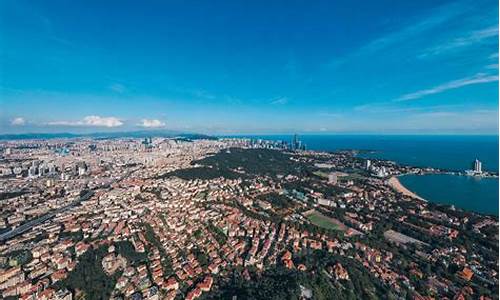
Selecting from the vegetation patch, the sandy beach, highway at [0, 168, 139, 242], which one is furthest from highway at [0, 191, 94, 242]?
the sandy beach

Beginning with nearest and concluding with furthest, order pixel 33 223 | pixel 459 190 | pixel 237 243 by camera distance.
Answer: pixel 237 243 < pixel 33 223 < pixel 459 190

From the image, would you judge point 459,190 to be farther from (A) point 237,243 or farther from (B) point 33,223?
(B) point 33,223

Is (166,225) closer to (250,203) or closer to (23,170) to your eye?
(250,203)

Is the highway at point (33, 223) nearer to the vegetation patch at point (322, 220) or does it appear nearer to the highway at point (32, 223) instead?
the highway at point (32, 223)

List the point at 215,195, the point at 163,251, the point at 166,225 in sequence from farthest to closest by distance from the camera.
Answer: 1. the point at 215,195
2. the point at 166,225
3. the point at 163,251

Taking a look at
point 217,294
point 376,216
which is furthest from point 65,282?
point 376,216

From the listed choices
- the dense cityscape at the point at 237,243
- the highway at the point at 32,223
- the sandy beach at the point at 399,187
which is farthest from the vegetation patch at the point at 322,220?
the highway at the point at 32,223

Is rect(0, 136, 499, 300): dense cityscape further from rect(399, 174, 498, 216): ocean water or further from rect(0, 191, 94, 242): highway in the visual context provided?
rect(399, 174, 498, 216): ocean water

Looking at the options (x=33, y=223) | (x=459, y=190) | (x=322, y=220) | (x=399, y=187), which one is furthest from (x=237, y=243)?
(x=459, y=190)
